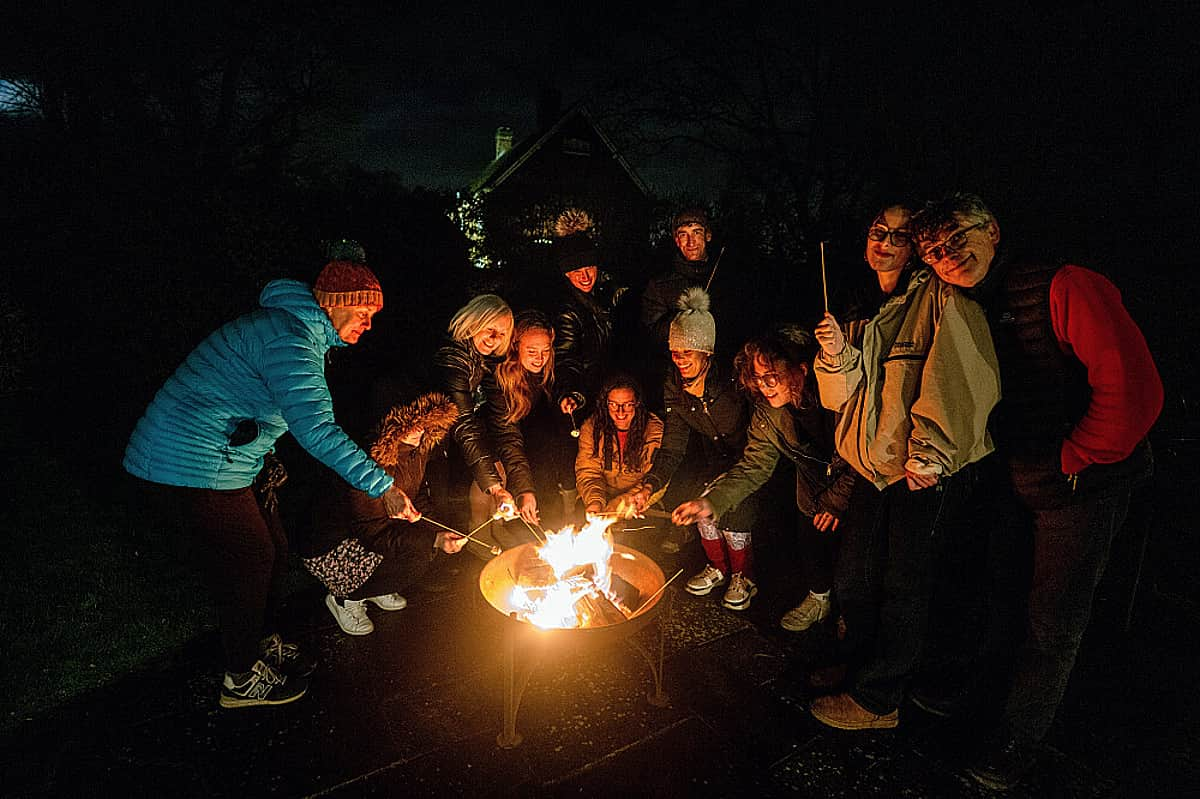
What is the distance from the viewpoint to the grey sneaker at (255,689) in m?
3.42

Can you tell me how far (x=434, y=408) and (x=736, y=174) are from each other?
7.85 metres

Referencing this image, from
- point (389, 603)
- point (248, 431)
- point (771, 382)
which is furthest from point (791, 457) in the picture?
point (248, 431)

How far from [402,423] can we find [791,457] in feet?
7.75

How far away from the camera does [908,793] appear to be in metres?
3.03

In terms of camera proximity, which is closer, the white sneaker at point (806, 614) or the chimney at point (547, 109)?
the white sneaker at point (806, 614)

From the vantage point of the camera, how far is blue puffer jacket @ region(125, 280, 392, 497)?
3102mm

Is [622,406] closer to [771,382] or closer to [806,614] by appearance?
[771,382]

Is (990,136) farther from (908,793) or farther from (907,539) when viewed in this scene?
(908,793)

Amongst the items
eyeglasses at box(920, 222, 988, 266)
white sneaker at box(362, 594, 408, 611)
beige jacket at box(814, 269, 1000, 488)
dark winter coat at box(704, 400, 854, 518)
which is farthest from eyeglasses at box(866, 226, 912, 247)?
white sneaker at box(362, 594, 408, 611)

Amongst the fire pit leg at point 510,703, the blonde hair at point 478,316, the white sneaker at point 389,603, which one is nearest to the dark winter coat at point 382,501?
the white sneaker at point 389,603

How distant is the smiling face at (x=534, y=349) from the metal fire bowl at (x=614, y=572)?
1.57m

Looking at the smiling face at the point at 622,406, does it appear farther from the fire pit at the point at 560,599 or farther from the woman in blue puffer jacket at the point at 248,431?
the woman in blue puffer jacket at the point at 248,431

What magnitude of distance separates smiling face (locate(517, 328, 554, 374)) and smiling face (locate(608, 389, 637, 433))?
569 mm

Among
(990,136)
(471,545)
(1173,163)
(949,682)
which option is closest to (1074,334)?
(949,682)
